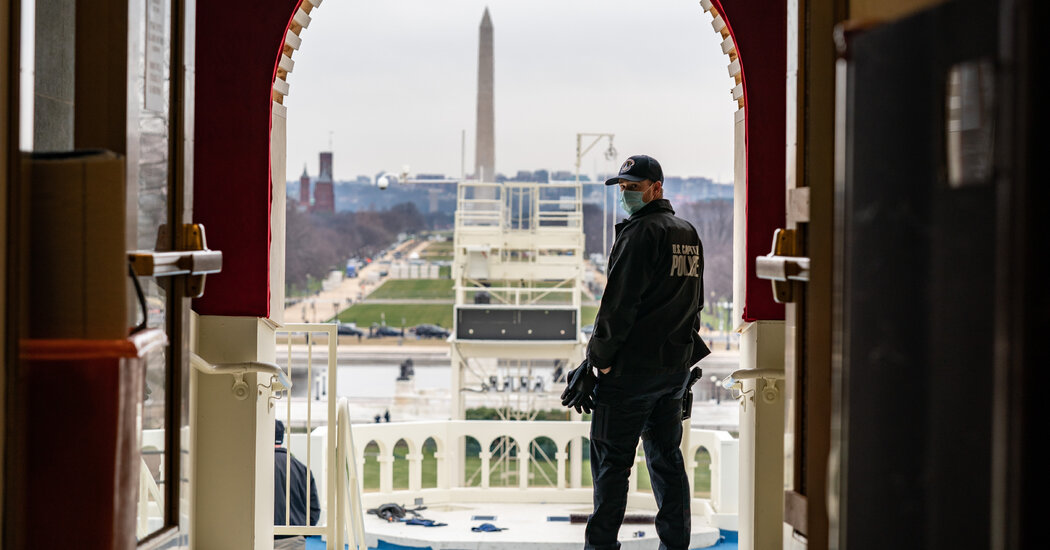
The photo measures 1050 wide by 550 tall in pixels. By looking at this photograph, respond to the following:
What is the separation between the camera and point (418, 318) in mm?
32531

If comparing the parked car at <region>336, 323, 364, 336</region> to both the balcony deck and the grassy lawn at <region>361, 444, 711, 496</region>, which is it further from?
the balcony deck

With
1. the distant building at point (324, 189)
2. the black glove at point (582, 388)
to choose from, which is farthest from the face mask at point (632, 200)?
the distant building at point (324, 189)

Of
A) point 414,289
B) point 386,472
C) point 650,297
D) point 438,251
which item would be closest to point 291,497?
point 386,472

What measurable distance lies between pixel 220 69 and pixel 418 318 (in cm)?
2953

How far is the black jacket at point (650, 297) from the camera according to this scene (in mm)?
3227

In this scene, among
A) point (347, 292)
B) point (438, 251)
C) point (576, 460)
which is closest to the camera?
point (576, 460)

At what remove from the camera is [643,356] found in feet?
10.8

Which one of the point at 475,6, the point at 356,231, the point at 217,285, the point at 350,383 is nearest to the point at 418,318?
the point at 356,231

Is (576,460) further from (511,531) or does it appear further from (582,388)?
(582,388)

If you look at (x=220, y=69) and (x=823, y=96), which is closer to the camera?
(x=823, y=96)

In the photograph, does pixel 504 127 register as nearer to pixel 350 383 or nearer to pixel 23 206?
pixel 350 383

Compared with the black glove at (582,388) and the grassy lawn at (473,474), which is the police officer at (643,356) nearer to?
the black glove at (582,388)

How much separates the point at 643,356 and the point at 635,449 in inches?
13.4

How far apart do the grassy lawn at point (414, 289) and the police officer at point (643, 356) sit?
28669 millimetres
